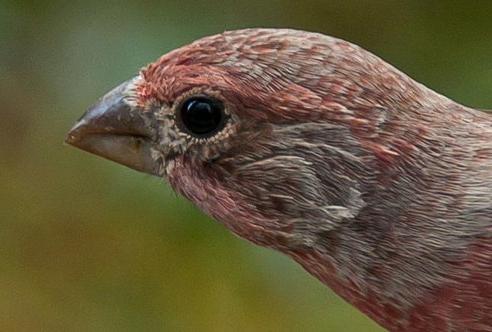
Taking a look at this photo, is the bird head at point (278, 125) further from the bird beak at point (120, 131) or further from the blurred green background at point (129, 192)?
the blurred green background at point (129, 192)

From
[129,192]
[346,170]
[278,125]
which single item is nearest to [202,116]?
[278,125]

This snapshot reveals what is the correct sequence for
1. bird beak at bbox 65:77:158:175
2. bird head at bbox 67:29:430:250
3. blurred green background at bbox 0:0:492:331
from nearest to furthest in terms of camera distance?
bird head at bbox 67:29:430:250
bird beak at bbox 65:77:158:175
blurred green background at bbox 0:0:492:331

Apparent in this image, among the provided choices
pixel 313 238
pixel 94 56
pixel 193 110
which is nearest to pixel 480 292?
pixel 313 238

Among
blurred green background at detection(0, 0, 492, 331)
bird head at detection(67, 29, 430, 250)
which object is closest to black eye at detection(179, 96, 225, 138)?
bird head at detection(67, 29, 430, 250)

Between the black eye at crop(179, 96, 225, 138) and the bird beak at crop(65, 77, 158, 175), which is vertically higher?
the black eye at crop(179, 96, 225, 138)

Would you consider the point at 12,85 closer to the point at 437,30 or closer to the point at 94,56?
the point at 94,56

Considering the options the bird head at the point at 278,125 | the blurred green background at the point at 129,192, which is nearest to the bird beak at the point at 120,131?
the bird head at the point at 278,125

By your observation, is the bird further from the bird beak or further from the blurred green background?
the blurred green background
